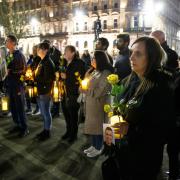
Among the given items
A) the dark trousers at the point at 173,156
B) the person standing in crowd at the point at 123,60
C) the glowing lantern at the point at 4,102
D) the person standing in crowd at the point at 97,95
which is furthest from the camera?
the glowing lantern at the point at 4,102

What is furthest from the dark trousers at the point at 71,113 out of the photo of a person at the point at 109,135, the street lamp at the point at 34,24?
the street lamp at the point at 34,24

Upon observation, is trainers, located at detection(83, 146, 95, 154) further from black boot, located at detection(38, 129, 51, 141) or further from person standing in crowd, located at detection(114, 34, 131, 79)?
person standing in crowd, located at detection(114, 34, 131, 79)

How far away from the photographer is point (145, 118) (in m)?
2.17

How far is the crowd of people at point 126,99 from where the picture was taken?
2.19 metres

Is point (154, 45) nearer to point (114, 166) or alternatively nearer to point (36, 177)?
point (114, 166)

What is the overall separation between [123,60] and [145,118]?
3.01 meters

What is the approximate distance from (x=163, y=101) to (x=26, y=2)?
61973mm

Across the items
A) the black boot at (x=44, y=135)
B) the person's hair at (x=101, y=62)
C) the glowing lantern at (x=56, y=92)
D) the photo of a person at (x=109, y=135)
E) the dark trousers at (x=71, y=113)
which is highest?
the person's hair at (x=101, y=62)

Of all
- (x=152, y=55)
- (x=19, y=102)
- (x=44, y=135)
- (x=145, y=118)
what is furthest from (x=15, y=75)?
(x=145, y=118)

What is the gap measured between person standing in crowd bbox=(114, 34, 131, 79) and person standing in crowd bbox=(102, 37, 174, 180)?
259 cm

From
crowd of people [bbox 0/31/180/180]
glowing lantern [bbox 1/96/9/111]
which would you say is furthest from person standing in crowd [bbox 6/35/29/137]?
glowing lantern [bbox 1/96/9/111]

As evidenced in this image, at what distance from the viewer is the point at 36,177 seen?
175 inches

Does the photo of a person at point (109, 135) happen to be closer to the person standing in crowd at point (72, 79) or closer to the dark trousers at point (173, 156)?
the dark trousers at point (173, 156)

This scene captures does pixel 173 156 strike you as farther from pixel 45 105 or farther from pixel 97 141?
pixel 45 105
